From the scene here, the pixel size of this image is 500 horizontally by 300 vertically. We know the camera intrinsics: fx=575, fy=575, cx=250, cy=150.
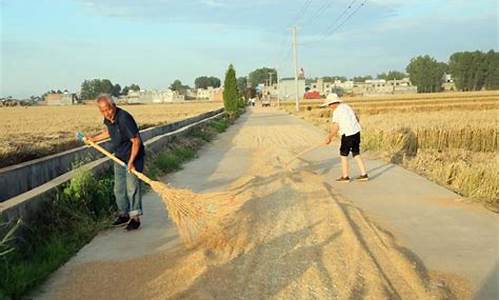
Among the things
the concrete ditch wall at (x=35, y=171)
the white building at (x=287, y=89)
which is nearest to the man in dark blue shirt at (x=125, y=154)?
the concrete ditch wall at (x=35, y=171)

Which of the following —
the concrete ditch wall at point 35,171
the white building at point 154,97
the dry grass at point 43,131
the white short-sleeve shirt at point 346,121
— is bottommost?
the white building at point 154,97

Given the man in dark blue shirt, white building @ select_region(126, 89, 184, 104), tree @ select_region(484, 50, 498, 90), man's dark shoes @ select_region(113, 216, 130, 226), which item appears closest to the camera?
the man in dark blue shirt

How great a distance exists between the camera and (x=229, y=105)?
48.6 metres

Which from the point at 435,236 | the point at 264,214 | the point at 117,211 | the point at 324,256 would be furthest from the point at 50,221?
the point at 435,236

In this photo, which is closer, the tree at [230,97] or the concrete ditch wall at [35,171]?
the concrete ditch wall at [35,171]

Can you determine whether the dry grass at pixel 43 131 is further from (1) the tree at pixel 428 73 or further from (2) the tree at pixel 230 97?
(1) the tree at pixel 428 73

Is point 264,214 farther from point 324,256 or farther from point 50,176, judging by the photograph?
point 50,176

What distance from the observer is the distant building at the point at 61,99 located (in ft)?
464

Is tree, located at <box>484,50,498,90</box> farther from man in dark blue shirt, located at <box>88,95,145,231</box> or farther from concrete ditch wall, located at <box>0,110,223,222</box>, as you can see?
man in dark blue shirt, located at <box>88,95,145,231</box>

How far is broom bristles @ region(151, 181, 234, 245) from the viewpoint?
645cm

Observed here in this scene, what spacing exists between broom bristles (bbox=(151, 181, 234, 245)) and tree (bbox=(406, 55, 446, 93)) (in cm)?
14231

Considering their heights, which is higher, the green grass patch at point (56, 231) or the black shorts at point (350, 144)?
the black shorts at point (350, 144)

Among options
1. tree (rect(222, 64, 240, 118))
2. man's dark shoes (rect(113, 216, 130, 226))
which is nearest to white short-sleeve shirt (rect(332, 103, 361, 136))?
Result: man's dark shoes (rect(113, 216, 130, 226))

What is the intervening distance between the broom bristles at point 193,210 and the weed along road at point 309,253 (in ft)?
0.54
